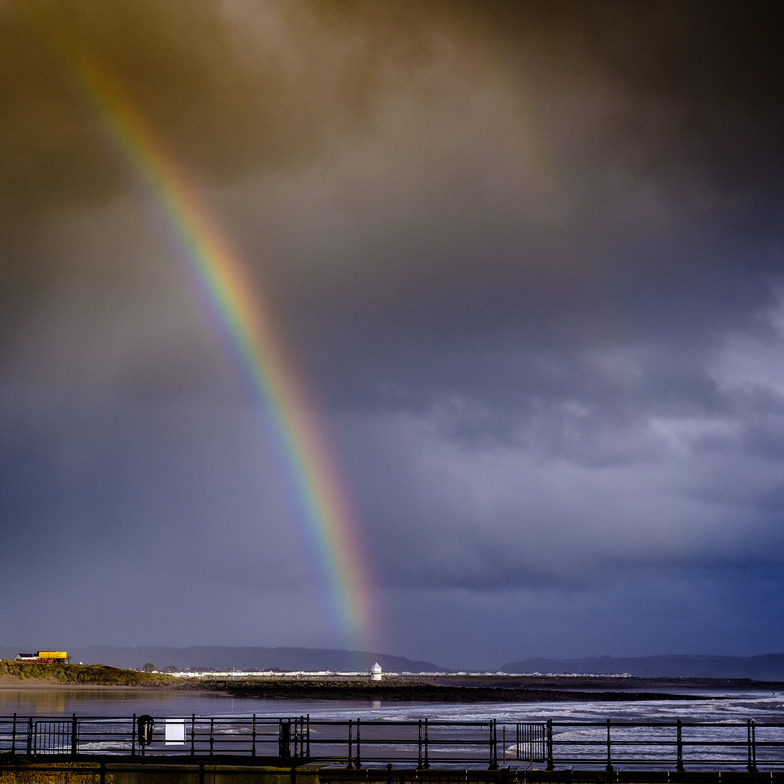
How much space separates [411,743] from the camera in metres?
27.7

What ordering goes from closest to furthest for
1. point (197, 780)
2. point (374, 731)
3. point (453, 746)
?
point (197, 780), point (453, 746), point (374, 731)

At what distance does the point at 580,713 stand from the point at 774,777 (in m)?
54.0

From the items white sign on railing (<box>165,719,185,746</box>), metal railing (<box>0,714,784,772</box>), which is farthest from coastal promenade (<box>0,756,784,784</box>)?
white sign on railing (<box>165,719,185,746</box>)

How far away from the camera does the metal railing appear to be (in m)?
27.0

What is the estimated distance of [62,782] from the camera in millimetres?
23359

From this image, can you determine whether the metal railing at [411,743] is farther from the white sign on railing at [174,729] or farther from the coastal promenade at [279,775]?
the coastal promenade at [279,775]

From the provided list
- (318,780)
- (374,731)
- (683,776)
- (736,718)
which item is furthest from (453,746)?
(736,718)

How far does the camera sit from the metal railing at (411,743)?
88.4 ft

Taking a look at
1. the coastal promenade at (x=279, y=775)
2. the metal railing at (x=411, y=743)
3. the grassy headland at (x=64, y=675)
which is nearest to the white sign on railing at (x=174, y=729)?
the metal railing at (x=411, y=743)

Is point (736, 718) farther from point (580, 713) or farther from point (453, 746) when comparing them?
point (453, 746)

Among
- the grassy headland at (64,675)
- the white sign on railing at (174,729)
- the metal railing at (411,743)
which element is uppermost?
the white sign on railing at (174,729)

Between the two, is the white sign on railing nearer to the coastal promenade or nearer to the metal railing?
the metal railing

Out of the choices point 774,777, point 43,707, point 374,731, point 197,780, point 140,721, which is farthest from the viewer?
point 43,707

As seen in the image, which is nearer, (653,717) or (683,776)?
(683,776)
